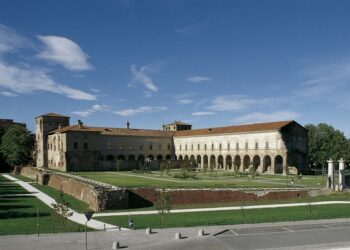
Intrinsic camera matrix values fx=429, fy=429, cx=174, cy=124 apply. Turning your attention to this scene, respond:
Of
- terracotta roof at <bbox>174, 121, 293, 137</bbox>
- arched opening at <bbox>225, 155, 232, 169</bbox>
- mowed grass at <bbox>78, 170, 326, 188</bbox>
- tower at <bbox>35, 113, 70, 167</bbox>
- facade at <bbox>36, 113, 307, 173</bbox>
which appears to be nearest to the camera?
mowed grass at <bbox>78, 170, 326, 188</bbox>

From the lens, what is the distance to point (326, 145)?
79.7 metres

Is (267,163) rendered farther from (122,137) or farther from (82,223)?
(82,223)

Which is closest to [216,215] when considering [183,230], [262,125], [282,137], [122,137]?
[183,230]

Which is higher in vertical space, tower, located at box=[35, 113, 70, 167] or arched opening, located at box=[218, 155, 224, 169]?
tower, located at box=[35, 113, 70, 167]

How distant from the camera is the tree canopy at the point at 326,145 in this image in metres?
77.3

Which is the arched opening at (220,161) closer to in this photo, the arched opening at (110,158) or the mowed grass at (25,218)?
the arched opening at (110,158)

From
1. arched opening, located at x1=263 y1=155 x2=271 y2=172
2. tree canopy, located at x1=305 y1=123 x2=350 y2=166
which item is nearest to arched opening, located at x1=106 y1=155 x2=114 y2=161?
arched opening, located at x1=263 y1=155 x2=271 y2=172

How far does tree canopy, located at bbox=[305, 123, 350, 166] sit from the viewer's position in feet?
254

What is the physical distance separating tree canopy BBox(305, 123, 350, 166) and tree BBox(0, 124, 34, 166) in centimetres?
5267

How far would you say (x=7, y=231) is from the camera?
76.8 ft

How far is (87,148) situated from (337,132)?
48015 mm

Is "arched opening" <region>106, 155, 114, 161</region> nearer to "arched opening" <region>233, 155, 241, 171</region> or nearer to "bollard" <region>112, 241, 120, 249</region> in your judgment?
"arched opening" <region>233, 155, 241, 171</region>

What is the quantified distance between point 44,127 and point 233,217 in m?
64.1

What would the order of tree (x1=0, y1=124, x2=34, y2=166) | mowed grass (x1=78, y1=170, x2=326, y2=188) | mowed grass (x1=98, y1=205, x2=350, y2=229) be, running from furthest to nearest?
tree (x1=0, y1=124, x2=34, y2=166) < mowed grass (x1=78, y1=170, x2=326, y2=188) < mowed grass (x1=98, y1=205, x2=350, y2=229)
